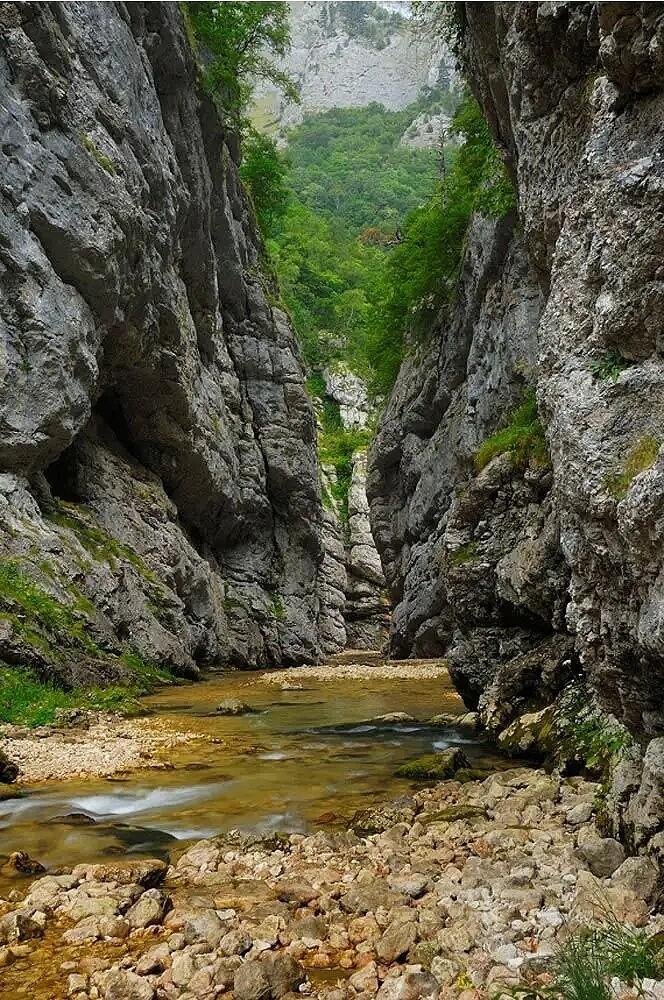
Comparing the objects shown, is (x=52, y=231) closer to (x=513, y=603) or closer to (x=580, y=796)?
(x=513, y=603)

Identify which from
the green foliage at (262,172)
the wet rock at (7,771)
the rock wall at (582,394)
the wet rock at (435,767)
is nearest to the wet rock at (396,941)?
the rock wall at (582,394)

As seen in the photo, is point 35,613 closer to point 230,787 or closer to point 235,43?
point 230,787

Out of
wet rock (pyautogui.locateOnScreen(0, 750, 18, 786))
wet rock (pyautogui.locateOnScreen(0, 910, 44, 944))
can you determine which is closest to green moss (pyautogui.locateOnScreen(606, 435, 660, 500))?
wet rock (pyautogui.locateOnScreen(0, 910, 44, 944))

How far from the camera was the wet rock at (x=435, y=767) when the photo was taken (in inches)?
314

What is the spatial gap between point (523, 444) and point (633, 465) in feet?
21.1

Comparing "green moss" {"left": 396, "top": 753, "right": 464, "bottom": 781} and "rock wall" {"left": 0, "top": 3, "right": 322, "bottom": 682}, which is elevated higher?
"rock wall" {"left": 0, "top": 3, "right": 322, "bottom": 682}

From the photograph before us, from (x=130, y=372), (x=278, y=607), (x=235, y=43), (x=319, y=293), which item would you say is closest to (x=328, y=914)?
(x=130, y=372)

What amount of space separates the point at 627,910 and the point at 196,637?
19.5 meters

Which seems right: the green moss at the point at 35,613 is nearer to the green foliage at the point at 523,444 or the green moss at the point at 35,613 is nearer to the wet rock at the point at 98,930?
the green foliage at the point at 523,444

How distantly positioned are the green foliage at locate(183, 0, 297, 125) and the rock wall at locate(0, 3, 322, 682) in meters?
1.63

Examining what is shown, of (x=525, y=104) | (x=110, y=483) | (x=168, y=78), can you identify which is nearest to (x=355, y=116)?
(x=168, y=78)

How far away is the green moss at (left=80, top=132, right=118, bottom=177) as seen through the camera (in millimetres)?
17547

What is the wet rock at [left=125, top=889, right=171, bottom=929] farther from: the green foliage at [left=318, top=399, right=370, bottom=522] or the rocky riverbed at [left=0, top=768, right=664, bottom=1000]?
the green foliage at [left=318, top=399, right=370, bottom=522]

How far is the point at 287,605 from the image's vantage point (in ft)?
105
